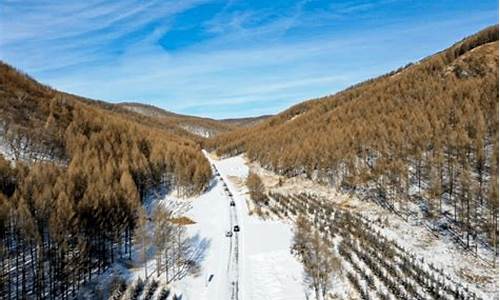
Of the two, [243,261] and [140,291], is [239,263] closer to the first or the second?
[243,261]

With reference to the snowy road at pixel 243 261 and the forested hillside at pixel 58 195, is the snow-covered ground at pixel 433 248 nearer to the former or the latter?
the snowy road at pixel 243 261

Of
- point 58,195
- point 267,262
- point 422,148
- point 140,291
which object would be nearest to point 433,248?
point 267,262

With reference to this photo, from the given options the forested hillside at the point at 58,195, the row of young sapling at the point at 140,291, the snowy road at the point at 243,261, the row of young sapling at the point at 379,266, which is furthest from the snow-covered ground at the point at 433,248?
the forested hillside at the point at 58,195

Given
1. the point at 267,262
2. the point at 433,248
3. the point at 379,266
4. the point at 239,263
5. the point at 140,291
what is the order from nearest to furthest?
1. the point at 140,291
2. the point at 379,266
3. the point at 267,262
4. the point at 239,263
5. the point at 433,248

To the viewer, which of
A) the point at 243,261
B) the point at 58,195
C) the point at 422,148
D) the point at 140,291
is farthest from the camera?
the point at 422,148

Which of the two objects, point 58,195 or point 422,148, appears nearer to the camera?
point 58,195

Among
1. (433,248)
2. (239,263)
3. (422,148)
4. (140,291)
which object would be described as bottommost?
(140,291)

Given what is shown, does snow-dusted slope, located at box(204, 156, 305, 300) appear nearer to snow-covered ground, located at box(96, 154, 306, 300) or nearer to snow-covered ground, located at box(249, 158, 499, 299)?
snow-covered ground, located at box(96, 154, 306, 300)

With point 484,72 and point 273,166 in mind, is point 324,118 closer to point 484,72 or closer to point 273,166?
point 273,166
